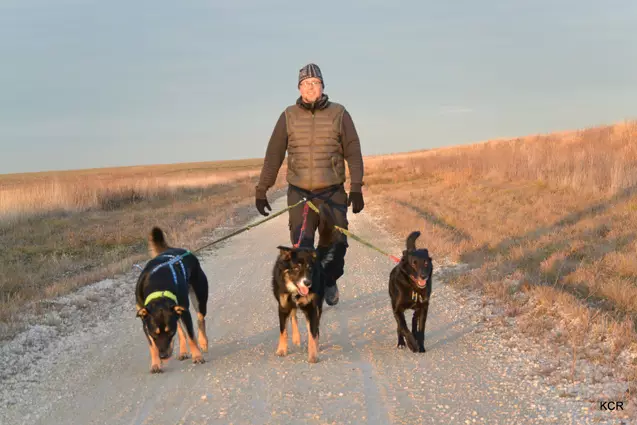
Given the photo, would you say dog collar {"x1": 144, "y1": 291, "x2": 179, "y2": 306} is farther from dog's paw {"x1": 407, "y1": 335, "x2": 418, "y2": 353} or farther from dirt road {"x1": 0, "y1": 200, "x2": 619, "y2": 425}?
dog's paw {"x1": 407, "y1": 335, "x2": 418, "y2": 353}

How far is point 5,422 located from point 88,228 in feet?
44.8

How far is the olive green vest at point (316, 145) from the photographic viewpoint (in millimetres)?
5648

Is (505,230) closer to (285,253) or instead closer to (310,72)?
(310,72)

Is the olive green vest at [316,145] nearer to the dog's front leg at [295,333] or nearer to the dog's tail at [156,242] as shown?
the dog's front leg at [295,333]

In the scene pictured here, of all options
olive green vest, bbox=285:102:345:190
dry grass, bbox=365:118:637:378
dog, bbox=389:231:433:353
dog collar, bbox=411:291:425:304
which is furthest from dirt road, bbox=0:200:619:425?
olive green vest, bbox=285:102:345:190

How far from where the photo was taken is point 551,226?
10.7m

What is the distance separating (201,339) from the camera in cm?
530

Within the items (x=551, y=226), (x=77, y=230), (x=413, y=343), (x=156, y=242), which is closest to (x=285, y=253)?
(x=413, y=343)

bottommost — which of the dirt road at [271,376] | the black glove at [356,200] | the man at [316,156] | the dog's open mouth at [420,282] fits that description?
the dirt road at [271,376]

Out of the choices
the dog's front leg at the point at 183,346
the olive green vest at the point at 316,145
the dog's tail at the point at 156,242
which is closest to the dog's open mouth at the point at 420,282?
the olive green vest at the point at 316,145

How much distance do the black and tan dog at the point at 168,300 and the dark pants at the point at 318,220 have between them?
3.93 ft

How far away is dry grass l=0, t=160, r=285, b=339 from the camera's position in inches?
344

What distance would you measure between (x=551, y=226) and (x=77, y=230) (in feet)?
42.9

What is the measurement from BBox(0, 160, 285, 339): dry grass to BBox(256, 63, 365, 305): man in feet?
11.1
